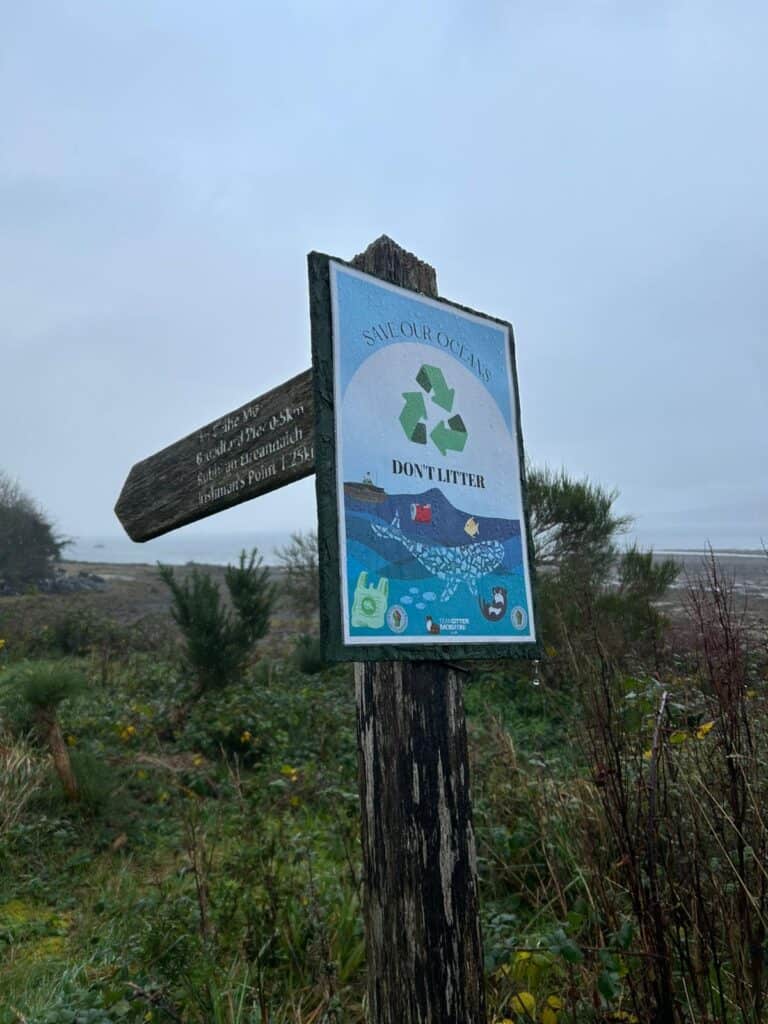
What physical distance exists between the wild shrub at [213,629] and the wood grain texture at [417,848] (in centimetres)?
660

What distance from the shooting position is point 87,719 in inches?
Result: 283

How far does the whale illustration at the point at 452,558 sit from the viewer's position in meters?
1.67

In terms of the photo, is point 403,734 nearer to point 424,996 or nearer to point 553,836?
point 424,996

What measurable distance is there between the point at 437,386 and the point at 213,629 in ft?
23.1

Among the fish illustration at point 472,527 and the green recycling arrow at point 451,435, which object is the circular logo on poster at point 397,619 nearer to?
the fish illustration at point 472,527

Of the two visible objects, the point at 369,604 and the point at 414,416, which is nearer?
the point at 369,604

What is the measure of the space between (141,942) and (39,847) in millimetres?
1926

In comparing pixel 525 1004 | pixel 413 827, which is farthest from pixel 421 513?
pixel 525 1004

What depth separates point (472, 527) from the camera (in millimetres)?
1834

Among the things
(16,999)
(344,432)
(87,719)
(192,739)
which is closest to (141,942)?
(16,999)

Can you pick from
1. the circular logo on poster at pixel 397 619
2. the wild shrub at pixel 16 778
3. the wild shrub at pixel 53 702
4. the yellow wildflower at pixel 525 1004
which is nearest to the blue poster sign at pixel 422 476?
the circular logo on poster at pixel 397 619

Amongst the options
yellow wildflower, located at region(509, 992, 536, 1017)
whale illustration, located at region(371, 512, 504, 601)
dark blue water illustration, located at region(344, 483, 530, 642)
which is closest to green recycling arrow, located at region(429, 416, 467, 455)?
dark blue water illustration, located at region(344, 483, 530, 642)

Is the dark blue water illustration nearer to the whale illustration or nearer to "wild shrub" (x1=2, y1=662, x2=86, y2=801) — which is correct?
the whale illustration

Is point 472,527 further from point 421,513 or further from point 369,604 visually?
point 369,604
